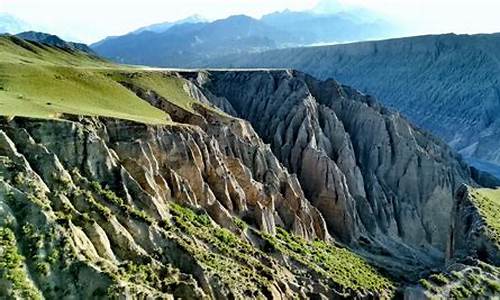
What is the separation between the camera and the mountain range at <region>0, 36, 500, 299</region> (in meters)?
27.0

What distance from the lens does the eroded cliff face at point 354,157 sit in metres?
66.8

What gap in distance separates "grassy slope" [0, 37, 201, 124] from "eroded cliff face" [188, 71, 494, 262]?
1423 cm

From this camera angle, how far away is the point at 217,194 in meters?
46.2

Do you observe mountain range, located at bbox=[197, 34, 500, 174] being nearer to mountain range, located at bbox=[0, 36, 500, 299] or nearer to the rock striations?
mountain range, located at bbox=[0, 36, 500, 299]

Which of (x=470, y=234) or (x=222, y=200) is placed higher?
(x=222, y=200)

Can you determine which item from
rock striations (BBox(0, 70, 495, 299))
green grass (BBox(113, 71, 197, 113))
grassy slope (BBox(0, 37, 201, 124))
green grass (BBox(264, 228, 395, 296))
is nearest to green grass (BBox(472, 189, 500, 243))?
rock striations (BBox(0, 70, 495, 299))

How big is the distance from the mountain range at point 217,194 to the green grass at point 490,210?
1.04 ft

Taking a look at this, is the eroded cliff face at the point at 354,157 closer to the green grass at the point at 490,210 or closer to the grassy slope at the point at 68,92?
the green grass at the point at 490,210

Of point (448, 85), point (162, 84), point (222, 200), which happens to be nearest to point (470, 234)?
point (222, 200)

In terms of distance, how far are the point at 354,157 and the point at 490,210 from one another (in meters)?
22.1

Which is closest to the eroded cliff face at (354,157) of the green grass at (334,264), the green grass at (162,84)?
the green grass at (162,84)

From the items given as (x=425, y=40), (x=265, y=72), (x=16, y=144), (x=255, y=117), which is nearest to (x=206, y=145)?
(x=16, y=144)

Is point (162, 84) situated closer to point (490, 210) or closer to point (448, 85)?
point (490, 210)

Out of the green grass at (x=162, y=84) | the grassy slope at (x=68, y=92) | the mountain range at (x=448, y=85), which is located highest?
the grassy slope at (x=68, y=92)
